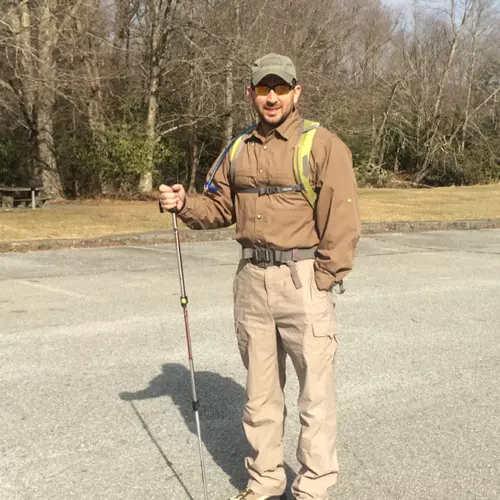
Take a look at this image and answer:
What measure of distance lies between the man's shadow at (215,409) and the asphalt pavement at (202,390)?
0.01m

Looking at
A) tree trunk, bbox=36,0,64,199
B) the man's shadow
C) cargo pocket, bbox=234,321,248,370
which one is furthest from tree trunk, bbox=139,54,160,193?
cargo pocket, bbox=234,321,248,370

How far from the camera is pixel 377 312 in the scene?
732cm

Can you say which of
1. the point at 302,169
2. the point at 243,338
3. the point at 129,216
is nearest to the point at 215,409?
the point at 243,338

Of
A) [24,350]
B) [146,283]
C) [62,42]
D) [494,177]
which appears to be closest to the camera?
[24,350]

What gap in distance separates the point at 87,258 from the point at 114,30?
15.5 m

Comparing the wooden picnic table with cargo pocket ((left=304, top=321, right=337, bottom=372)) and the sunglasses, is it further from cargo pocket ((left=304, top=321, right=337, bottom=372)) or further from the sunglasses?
cargo pocket ((left=304, top=321, right=337, bottom=372))

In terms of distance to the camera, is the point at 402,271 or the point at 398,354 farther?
the point at 402,271

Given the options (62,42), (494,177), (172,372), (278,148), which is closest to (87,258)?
(172,372)

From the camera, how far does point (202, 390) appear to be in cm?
482

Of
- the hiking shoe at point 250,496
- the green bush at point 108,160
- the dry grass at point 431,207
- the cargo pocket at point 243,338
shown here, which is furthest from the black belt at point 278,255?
the green bush at point 108,160

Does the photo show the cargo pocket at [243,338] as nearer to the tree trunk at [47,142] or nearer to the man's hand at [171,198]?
the man's hand at [171,198]

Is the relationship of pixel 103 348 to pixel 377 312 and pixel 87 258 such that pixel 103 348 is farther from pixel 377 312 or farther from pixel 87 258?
pixel 87 258

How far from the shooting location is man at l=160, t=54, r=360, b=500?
2961 mm

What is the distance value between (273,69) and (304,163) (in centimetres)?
44
